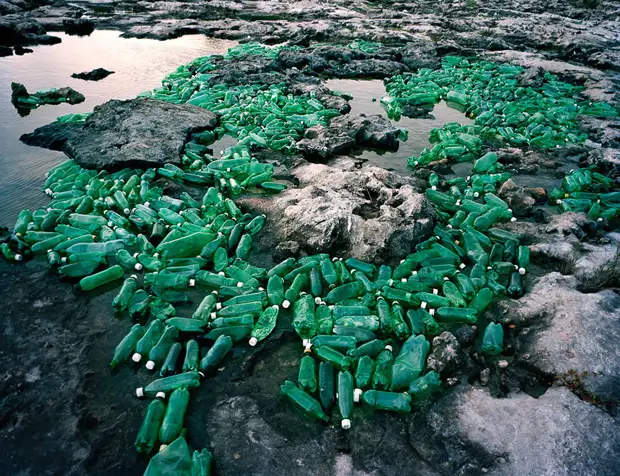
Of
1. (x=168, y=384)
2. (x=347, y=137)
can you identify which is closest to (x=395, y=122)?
(x=347, y=137)

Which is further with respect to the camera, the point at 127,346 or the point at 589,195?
the point at 589,195

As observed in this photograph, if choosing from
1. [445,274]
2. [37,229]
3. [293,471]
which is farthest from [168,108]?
[293,471]

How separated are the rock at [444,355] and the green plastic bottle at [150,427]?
250 centimetres

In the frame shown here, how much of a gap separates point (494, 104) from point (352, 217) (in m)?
7.53

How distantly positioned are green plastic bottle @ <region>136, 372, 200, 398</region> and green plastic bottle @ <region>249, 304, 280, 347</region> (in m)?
0.66

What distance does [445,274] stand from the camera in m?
4.90

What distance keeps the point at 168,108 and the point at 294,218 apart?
5.30 m

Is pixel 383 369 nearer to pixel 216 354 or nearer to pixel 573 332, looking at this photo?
pixel 216 354

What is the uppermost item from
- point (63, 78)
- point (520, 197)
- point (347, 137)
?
point (63, 78)

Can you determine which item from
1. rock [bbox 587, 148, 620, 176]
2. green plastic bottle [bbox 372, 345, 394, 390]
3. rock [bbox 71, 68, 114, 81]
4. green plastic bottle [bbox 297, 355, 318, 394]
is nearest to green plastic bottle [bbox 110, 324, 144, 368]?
green plastic bottle [bbox 297, 355, 318, 394]

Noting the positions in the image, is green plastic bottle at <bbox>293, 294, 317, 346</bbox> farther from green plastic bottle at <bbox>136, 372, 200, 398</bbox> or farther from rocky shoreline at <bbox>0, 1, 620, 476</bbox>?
green plastic bottle at <bbox>136, 372, 200, 398</bbox>

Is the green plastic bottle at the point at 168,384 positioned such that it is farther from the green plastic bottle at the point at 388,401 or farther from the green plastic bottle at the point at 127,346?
the green plastic bottle at the point at 388,401

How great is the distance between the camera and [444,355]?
150 inches

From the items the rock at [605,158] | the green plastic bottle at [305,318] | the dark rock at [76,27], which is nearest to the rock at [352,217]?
the green plastic bottle at [305,318]
